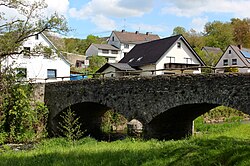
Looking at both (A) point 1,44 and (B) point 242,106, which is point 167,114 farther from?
(A) point 1,44

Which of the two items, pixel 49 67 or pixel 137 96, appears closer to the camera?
pixel 137 96

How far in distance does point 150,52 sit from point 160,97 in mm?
23642

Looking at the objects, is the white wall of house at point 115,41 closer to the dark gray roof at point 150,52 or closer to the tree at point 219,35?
the tree at point 219,35

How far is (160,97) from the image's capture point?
16344mm

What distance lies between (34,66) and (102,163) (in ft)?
76.8

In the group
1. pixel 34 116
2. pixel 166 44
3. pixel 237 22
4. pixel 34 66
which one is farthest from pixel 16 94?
pixel 237 22

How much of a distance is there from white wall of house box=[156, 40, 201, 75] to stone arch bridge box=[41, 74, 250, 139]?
15.5 meters

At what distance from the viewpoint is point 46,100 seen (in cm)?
2414

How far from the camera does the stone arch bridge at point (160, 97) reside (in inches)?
542

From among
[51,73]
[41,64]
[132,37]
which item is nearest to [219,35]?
[132,37]

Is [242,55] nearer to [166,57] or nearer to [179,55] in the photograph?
[179,55]

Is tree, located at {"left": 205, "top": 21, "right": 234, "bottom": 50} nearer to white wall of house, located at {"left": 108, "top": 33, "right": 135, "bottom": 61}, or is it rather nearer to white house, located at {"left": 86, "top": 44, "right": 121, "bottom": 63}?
white wall of house, located at {"left": 108, "top": 33, "right": 135, "bottom": 61}

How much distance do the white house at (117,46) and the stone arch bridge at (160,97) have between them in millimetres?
42150

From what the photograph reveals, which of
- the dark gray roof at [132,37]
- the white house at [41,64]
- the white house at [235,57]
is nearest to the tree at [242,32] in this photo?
the dark gray roof at [132,37]
